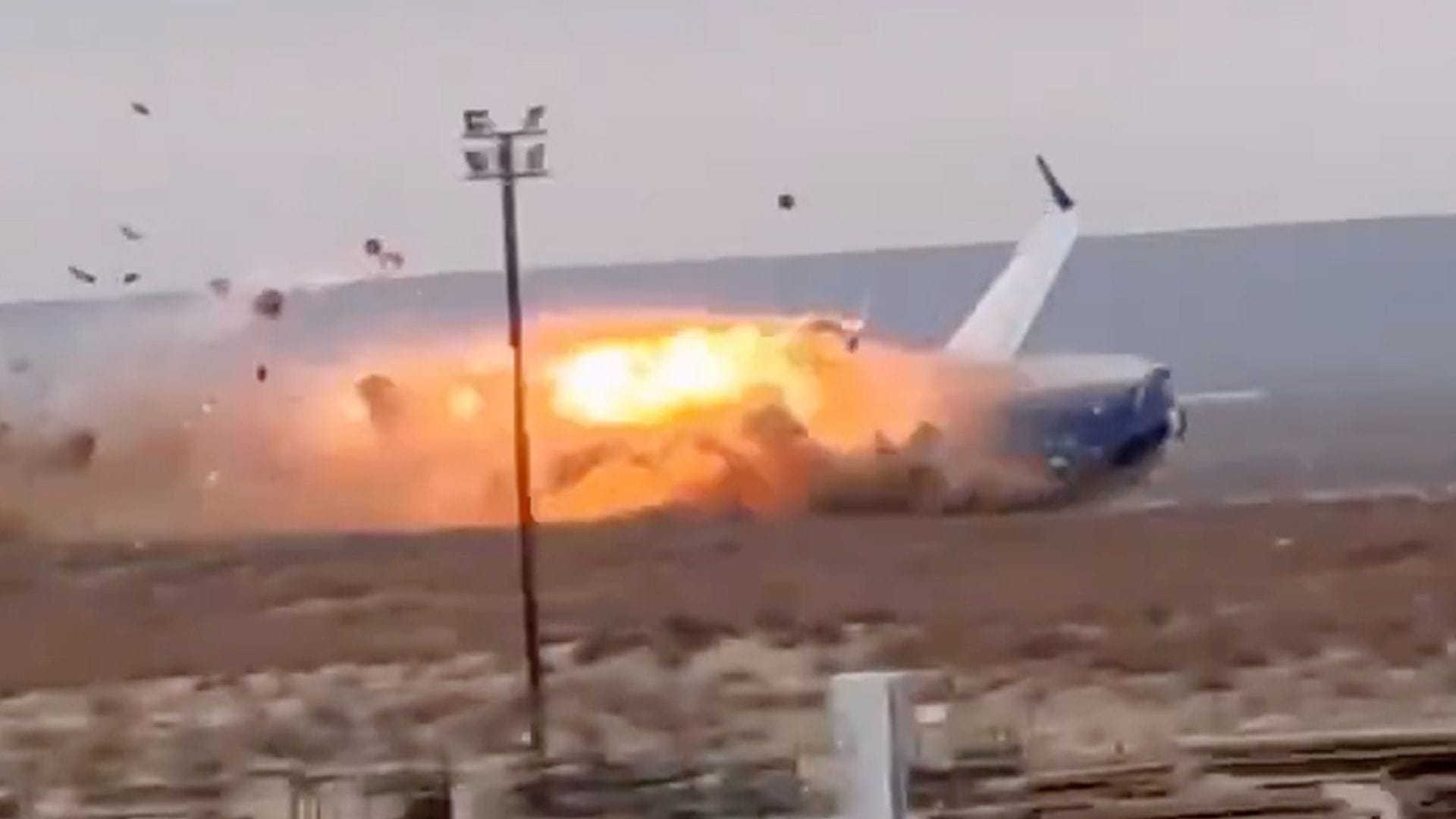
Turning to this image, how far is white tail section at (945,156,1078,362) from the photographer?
5.40 ft

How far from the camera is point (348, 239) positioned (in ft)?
5.49

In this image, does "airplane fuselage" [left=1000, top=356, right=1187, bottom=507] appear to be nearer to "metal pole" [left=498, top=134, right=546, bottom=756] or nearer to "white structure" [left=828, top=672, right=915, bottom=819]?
"white structure" [left=828, top=672, right=915, bottom=819]

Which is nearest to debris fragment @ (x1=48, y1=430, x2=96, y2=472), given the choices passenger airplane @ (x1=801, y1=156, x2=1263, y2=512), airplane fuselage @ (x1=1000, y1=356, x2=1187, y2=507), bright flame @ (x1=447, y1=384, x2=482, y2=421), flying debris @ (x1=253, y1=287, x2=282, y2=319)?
flying debris @ (x1=253, y1=287, x2=282, y2=319)

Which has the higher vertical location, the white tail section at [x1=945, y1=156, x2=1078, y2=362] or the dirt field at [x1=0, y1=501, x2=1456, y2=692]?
the white tail section at [x1=945, y1=156, x2=1078, y2=362]

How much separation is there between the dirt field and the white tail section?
0.12 meters

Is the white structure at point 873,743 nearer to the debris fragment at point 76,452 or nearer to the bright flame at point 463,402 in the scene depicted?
the bright flame at point 463,402

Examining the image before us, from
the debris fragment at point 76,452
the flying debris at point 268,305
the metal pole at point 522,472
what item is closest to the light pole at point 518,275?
the metal pole at point 522,472

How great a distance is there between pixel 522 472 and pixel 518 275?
134 millimetres

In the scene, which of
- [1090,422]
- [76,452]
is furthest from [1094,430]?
[76,452]

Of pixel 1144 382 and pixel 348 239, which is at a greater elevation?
pixel 348 239

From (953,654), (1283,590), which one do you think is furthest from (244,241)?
(1283,590)

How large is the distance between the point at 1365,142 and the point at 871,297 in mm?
351

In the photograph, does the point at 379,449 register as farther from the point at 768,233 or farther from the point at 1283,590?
the point at 1283,590

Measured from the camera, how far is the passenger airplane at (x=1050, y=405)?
5.40 feet
